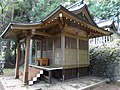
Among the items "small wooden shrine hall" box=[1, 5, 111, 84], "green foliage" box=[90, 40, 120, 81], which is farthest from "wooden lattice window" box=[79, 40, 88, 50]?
"green foliage" box=[90, 40, 120, 81]

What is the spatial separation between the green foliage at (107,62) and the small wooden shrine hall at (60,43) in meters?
0.90

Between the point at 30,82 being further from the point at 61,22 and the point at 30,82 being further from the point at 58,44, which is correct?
the point at 61,22

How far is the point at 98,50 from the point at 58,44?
3.73m

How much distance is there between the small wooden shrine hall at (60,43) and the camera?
5.64 meters

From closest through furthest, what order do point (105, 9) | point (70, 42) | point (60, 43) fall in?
1. point (60, 43)
2. point (70, 42)
3. point (105, 9)

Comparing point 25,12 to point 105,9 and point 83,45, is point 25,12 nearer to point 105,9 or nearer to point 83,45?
point 83,45

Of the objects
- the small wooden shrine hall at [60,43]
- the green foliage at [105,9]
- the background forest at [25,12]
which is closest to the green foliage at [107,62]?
the small wooden shrine hall at [60,43]

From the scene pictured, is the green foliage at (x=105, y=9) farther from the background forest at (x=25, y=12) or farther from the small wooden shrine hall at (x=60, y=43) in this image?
the small wooden shrine hall at (x=60, y=43)

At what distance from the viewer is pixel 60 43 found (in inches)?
251

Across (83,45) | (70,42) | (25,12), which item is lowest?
(83,45)

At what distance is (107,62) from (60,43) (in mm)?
3356

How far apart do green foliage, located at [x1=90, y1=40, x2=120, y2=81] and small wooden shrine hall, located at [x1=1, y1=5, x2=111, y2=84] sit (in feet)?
2.96

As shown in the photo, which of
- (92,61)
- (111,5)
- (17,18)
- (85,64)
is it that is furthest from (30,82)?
(111,5)

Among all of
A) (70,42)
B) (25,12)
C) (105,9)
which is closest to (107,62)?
(70,42)
